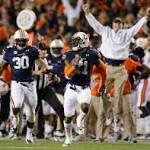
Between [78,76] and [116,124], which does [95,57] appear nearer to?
[78,76]

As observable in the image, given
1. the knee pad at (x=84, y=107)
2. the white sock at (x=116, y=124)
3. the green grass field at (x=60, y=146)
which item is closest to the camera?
the green grass field at (x=60, y=146)

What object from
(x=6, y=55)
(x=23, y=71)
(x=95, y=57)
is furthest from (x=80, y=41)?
(x=6, y=55)

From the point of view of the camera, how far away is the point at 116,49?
19.6 meters

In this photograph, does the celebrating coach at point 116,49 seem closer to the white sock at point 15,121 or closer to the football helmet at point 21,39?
the football helmet at point 21,39

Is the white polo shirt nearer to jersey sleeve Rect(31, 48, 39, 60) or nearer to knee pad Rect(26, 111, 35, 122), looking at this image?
jersey sleeve Rect(31, 48, 39, 60)

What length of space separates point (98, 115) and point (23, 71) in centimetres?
186

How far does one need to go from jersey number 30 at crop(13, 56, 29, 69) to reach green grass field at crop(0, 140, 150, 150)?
53.1 inches

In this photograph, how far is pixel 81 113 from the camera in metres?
18.0

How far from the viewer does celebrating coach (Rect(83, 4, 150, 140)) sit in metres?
19.5

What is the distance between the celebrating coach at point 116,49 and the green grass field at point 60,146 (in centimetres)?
126

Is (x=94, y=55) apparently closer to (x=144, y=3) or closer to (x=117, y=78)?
(x=117, y=78)

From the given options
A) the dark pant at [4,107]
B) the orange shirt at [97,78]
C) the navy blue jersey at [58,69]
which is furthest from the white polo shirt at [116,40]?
the dark pant at [4,107]

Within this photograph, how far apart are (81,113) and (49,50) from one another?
3224 mm

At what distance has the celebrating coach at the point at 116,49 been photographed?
19.5 metres
